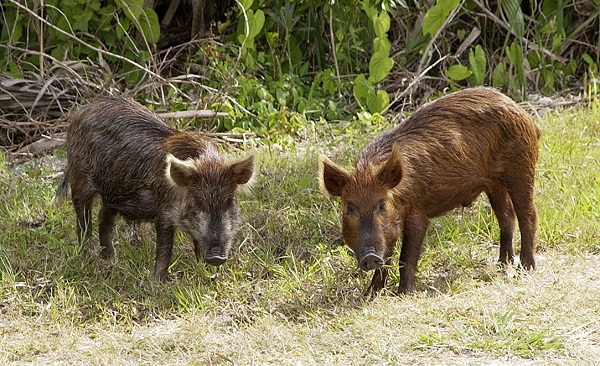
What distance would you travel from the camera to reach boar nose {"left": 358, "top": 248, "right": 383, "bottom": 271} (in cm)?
596

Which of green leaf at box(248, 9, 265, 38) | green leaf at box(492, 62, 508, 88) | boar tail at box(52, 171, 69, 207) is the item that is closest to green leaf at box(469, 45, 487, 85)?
green leaf at box(492, 62, 508, 88)

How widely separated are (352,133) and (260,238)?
1881 millimetres

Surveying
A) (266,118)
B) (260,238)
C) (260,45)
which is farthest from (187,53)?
(260,238)

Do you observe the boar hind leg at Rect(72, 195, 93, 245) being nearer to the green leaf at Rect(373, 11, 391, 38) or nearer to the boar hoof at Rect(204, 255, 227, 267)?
the boar hoof at Rect(204, 255, 227, 267)

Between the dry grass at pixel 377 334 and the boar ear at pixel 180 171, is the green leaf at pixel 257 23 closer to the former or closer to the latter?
the boar ear at pixel 180 171

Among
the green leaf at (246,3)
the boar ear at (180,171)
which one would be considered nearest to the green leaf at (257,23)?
the green leaf at (246,3)

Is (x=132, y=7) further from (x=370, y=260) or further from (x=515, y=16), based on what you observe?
(x=370, y=260)

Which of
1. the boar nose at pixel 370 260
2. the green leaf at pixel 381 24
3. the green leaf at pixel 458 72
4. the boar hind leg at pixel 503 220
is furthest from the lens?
the green leaf at pixel 458 72

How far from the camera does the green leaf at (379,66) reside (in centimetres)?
909

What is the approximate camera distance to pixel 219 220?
21.0 ft

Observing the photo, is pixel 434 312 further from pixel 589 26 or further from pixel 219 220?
pixel 589 26

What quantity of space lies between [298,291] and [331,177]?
0.69m

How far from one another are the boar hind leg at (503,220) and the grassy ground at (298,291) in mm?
132

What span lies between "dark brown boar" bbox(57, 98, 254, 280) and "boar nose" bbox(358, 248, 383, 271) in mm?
831
